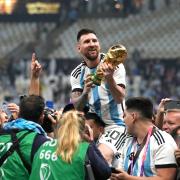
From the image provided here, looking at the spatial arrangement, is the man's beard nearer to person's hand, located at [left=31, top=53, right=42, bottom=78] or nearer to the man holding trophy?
the man holding trophy

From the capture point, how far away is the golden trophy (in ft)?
20.8

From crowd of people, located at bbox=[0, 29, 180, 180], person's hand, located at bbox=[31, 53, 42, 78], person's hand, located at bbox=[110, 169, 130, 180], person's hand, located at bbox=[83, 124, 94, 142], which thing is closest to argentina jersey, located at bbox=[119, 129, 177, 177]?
crowd of people, located at bbox=[0, 29, 180, 180]

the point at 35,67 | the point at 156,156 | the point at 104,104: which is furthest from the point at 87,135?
the point at 35,67

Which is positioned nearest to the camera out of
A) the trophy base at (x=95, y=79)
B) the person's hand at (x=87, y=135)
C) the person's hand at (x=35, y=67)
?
the person's hand at (x=87, y=135)

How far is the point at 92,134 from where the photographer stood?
5.75 m

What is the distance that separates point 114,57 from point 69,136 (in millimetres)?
1241

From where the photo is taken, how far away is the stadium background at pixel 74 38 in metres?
23.5

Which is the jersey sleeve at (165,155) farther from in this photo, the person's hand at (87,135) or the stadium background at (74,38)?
the stadium background at (74,38)

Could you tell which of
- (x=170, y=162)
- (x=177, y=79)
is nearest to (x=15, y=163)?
(x=170, y=162)

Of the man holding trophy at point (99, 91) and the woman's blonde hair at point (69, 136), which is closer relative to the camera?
the woman's blonde hair at point (69, 136)

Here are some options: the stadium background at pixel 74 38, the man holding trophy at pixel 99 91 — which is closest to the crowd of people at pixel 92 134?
the man holding trophy at pixel 99 91

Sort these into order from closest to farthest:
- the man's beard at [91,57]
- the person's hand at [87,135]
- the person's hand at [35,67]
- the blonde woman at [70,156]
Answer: the blonde woman at [70,156], the person's hand at [87,135], the man's beard at [91,57], the person's hand at [35,67]

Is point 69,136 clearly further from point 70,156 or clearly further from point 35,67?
point 35,67

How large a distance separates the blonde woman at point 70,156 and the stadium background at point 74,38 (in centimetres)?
1758
